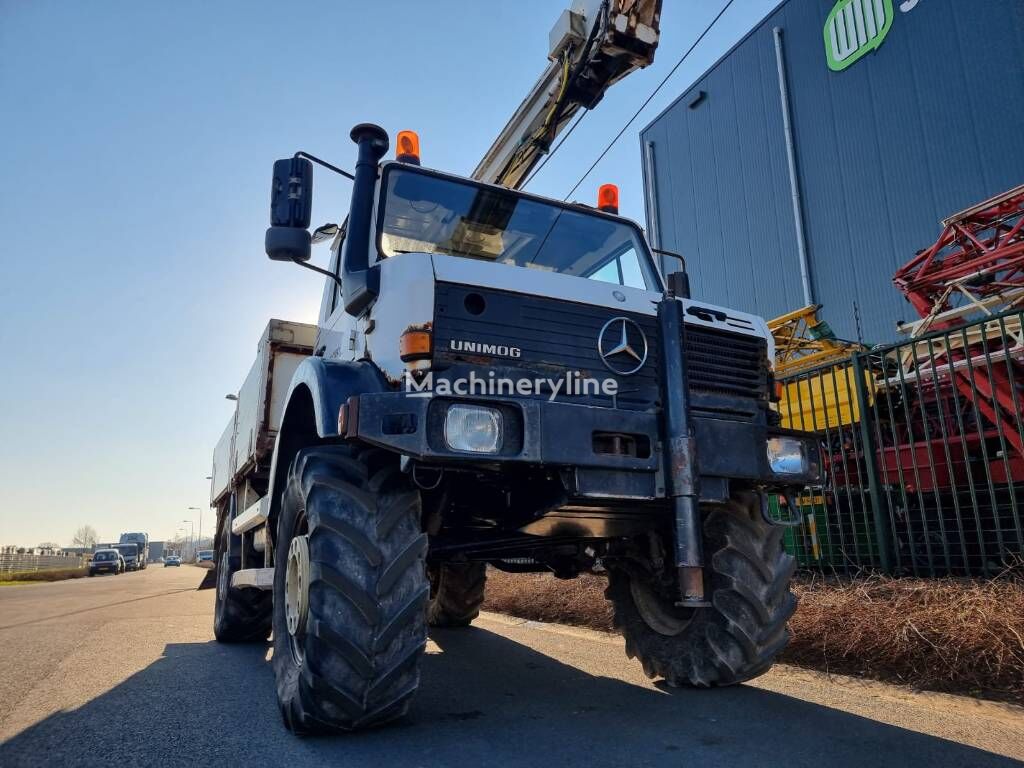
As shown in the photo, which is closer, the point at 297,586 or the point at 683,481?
the point at 683,481

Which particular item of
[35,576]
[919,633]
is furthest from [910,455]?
[35,576]

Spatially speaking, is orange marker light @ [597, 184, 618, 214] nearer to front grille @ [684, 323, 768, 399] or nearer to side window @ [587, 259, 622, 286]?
side window @ [587, 259, 622, 286]

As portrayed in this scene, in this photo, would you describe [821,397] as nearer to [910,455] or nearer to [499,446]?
[910,455]

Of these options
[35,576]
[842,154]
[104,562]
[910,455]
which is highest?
[842,154]

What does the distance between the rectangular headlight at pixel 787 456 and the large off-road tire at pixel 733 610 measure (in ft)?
1.12

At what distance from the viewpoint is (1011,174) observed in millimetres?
16031

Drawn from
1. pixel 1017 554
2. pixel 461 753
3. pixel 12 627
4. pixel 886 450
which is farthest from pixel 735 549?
pixel 12 627

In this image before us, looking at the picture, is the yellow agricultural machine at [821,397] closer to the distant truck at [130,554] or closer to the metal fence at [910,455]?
the metal fence at [910,455]

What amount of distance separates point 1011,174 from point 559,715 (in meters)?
18.0

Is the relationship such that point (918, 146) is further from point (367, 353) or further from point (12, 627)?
point (12, 627)

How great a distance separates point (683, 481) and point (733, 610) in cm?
101

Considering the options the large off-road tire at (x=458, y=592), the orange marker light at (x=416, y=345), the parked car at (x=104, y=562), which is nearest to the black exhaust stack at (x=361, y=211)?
the orange marker light at (x=416, y=345)

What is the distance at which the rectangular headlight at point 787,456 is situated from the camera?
3.73 m

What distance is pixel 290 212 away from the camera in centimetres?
374
